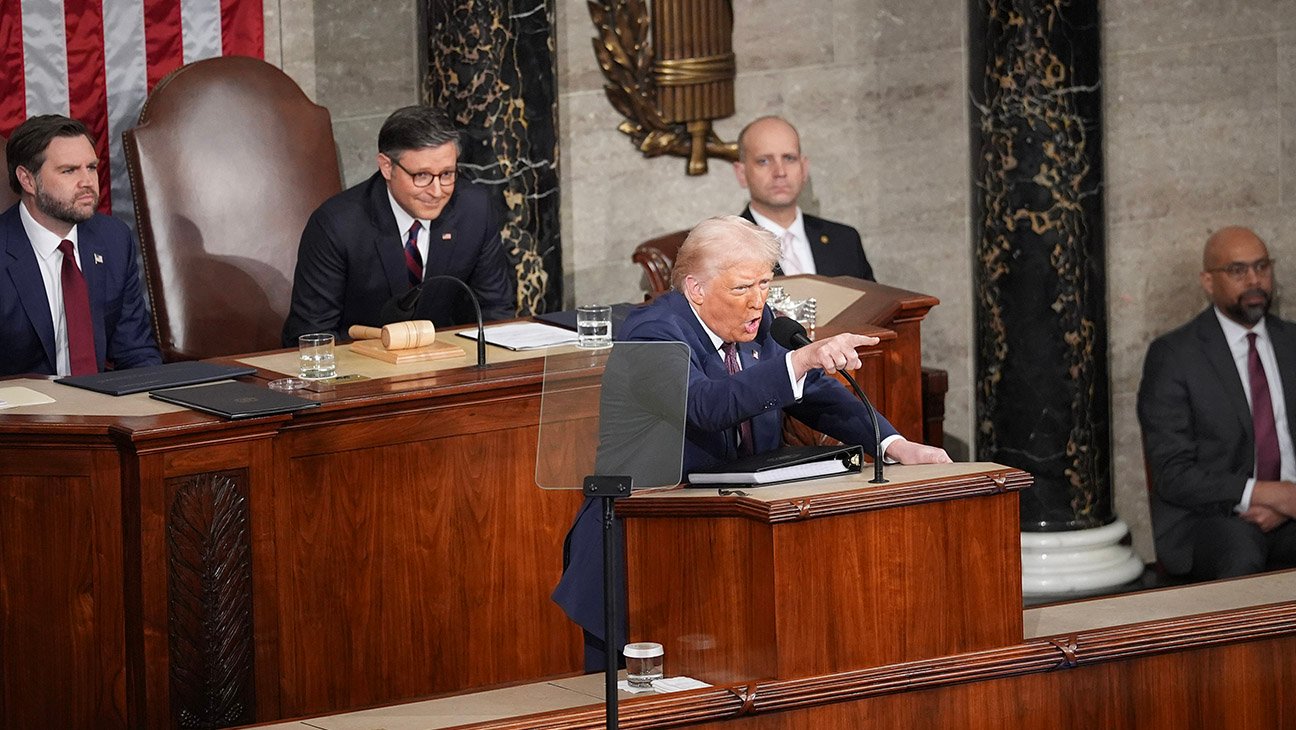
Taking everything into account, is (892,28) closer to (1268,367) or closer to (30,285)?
(1268,367)

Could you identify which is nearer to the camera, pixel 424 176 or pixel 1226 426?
pixel 424 176

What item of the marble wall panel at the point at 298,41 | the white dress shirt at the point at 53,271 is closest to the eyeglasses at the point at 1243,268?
the marble wall panel at the point at 298,41

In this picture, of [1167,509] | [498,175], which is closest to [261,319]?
[498,175]

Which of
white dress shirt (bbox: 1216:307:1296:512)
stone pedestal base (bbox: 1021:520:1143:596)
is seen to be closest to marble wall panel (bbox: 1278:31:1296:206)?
white dress shirt (bbox: 1216:307:1296:512)

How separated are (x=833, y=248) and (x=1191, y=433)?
1.45m

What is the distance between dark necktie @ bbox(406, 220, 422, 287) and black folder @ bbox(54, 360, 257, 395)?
3.25 ft

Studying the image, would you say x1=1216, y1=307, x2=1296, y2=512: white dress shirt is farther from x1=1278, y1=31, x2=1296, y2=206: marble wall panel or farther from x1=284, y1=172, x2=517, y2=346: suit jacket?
x1=284, y1=172, x2=517, y2=346: suit jacket

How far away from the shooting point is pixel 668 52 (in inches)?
283

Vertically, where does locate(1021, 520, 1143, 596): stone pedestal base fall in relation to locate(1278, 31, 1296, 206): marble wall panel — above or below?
below

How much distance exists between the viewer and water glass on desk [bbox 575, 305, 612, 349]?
511cm

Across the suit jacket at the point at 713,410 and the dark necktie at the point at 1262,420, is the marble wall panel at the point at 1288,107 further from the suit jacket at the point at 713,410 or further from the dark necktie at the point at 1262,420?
the suit jacket at the point at 713,410

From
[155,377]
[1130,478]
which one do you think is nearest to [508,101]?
[155,377]

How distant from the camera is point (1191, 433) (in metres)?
6.50

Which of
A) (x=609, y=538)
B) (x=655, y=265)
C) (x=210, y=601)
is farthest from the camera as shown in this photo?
(x=655, y=265)
